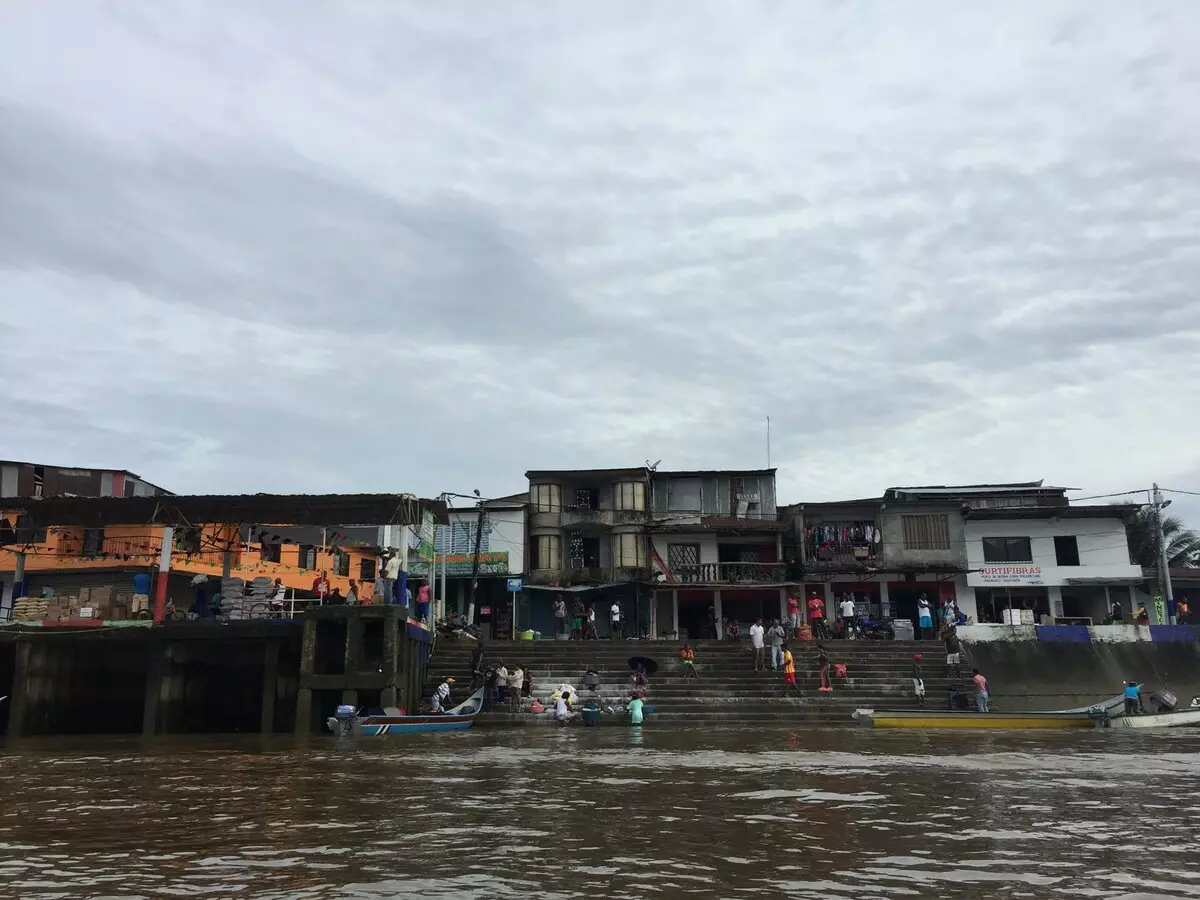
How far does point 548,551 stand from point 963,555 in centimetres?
1839

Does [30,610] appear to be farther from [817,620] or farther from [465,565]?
[817,620]

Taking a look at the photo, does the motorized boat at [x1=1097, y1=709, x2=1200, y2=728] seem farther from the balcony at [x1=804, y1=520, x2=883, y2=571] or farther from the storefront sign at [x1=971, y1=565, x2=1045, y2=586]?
the balcony at [x1=804, y1=520, x2=883, y2=571]

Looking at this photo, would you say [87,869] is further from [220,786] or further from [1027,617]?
[1027,617]

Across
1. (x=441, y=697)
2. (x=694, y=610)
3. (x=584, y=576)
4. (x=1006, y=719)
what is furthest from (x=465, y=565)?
(x=1006, y=719)

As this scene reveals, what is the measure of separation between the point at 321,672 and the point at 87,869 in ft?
66.8

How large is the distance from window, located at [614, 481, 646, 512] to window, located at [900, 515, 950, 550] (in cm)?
1170

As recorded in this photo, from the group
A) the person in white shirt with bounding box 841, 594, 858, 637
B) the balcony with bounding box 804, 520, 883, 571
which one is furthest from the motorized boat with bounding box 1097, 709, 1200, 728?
the balcony with bounding box 804, 520, 883, 571

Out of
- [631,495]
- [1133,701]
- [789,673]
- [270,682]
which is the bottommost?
[1133,701]

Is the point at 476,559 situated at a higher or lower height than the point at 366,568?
lower

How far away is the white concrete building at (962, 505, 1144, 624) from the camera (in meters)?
43.9

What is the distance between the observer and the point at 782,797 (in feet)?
40.5

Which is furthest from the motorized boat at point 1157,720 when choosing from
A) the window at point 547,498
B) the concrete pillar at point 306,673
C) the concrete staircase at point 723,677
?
the window at point 547,498

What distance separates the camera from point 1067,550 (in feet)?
145

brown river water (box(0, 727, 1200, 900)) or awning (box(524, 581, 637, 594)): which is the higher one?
awning (box(524, 581, 637, 594))
